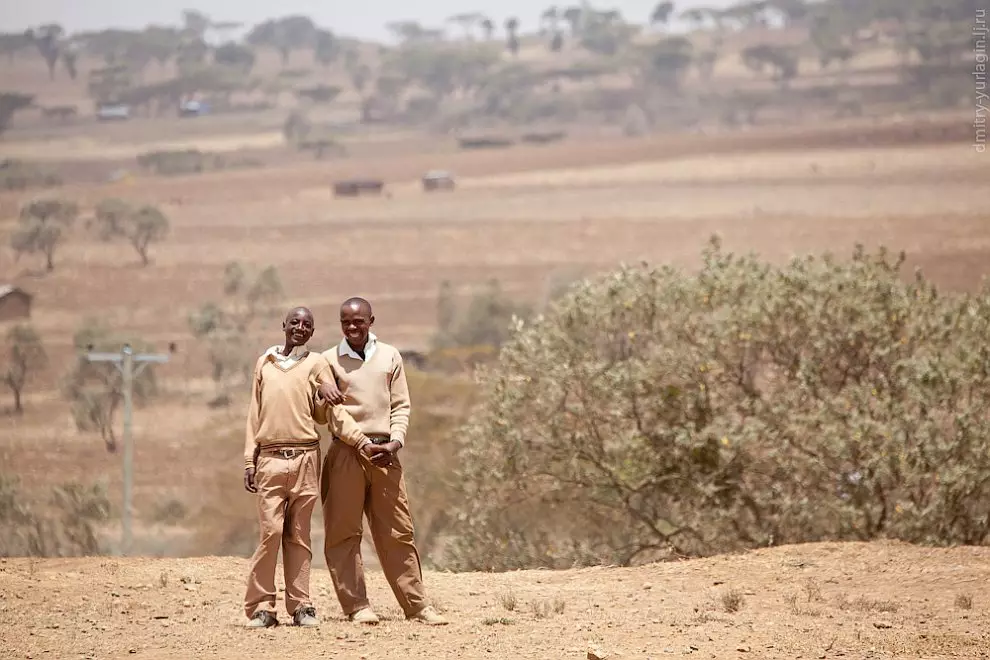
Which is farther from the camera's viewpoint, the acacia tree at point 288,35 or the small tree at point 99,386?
the acacia tree at point 288,35

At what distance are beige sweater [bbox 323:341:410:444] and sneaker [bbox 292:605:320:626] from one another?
1.03 m

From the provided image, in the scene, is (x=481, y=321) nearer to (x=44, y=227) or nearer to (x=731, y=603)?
(x=44, y=227)

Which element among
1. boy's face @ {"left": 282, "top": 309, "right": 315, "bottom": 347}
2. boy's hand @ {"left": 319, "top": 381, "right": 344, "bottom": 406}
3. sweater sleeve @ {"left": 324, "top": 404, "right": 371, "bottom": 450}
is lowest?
sweater sleeve @ {"left": 324, "top": 404, "right": 371, "bottom": 450}

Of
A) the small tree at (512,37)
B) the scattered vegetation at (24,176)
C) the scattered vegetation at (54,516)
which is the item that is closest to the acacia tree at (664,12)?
the small tree at (512,37)

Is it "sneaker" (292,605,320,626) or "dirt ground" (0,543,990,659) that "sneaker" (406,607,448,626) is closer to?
"dirt ground" (0,543,990,659)

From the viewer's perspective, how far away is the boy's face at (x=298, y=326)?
8820 mm

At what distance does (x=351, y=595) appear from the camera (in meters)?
9.17

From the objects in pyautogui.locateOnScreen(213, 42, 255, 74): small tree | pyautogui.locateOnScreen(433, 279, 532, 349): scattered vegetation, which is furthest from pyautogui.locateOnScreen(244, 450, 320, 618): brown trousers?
pyautogui.locateOnScreen(213, 42, 255, 74): small tree

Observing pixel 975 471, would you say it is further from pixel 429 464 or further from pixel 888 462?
pixel 429 464

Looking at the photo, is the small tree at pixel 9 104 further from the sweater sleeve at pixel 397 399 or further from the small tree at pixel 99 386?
the sweater sleeve at pixel 397 399

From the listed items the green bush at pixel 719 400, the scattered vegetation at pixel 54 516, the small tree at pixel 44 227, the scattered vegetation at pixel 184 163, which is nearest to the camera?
the green bush at pixel 719 400

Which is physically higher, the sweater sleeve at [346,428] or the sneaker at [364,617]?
the sweater sleeve at [346,428]

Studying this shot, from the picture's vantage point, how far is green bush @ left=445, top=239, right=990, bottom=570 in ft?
53.3

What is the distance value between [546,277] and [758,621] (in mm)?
50712
